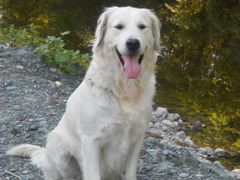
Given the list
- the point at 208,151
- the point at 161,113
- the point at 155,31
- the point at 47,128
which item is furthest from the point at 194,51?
the point at 155,31

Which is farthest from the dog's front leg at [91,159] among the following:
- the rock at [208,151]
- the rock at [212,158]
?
the rock at [208,151]

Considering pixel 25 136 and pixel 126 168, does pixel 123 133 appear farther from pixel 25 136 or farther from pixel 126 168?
pixel 25 136

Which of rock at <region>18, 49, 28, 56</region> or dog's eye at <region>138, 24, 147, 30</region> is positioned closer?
dog's eye at <region>138, 24, 147, 30</region>

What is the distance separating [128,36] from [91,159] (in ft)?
3.61

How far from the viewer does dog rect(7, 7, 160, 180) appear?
3.28 meters

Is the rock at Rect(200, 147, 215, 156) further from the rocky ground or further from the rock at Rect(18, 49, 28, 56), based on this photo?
the rock at Rect(18, 49, 28, 56)

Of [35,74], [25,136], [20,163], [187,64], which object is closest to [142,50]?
[20,163]

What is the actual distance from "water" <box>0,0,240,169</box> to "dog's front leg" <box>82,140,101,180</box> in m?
2.75

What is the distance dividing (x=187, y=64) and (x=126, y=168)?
8.03 m

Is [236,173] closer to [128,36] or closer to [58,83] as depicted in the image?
[128,36]

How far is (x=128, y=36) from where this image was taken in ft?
10.8

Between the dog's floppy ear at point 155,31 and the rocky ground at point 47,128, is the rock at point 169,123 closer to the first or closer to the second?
the rocky ground at point 47,128

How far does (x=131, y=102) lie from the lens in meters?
3.40

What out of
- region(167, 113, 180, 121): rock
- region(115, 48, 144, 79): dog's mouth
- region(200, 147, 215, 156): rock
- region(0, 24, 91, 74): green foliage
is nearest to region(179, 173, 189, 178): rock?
region(115, 48, 144, 79): dog's mouth
